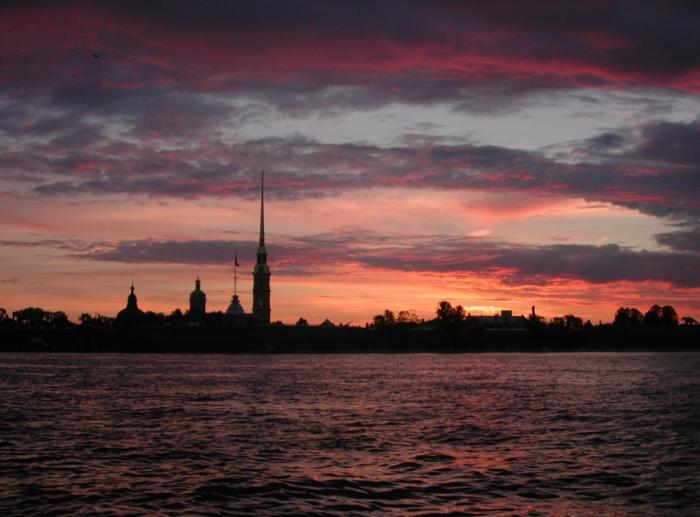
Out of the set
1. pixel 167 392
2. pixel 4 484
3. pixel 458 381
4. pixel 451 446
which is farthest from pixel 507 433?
pixel 458 381

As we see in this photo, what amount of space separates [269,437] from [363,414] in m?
9.77

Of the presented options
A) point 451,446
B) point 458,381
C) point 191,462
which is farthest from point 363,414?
point 458,381

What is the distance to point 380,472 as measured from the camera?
25328 mm

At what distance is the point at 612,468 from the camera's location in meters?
26.5

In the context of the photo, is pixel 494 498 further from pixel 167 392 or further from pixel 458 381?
pixel 458 381

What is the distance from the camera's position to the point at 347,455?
28547 millimetres

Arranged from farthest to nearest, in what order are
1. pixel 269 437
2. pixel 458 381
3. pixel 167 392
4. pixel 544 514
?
pixel 458 381 → pixel 167 392 → pixel 269 437 → pixel 544 514

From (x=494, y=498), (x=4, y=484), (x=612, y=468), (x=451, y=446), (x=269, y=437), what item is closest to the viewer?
(x=494, y=498)

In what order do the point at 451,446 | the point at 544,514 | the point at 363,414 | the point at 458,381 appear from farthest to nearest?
the point at 458,381 < the point at 363,414 < the point at 451,446 < the point at 544,514

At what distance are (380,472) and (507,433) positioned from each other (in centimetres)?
1122

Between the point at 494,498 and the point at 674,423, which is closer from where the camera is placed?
the point at 494,498

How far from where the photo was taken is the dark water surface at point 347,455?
21.5m

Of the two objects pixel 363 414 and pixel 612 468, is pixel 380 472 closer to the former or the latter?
pixel 612 468

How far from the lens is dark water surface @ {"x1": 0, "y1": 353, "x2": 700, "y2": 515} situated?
2152cm
